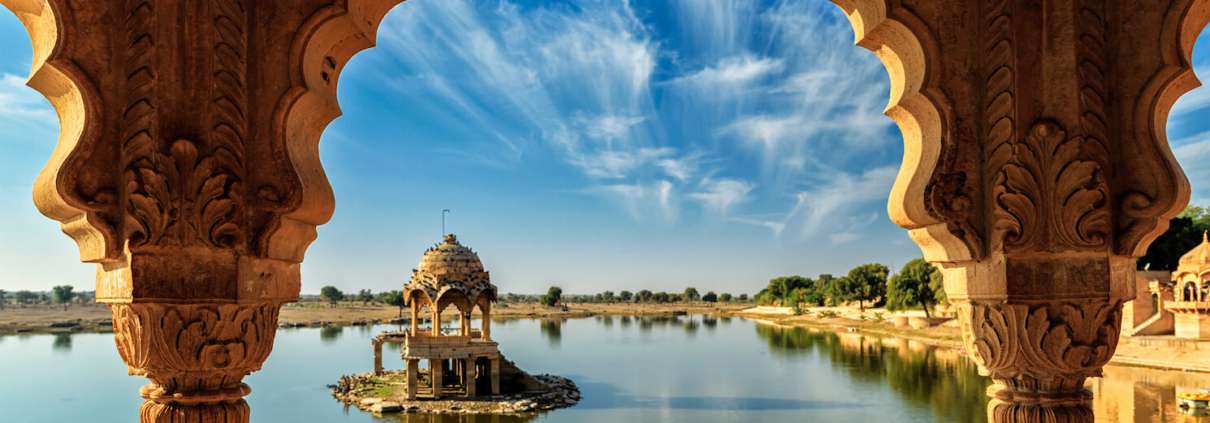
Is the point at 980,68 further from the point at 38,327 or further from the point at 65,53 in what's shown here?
the point at 38,327

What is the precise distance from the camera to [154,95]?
98.5 inches

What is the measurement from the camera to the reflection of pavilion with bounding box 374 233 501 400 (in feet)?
76.5

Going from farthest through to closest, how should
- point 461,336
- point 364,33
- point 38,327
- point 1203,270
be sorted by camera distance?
1. point 38,327
2. point 1203,270
3. point 461,336
4. point 364,33

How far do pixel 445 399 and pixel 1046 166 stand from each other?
74.7ft

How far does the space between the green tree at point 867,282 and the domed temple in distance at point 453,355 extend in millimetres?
46465

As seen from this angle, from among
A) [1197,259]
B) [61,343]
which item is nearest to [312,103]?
[1197,259]

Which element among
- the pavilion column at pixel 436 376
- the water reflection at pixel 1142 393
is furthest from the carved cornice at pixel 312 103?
the pavilion column at pixel 436 376

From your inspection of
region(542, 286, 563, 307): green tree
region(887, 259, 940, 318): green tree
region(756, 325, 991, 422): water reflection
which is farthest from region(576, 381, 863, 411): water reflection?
region(542, 286, 563, 307): green tree

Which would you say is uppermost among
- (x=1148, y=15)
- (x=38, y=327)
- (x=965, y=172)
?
(x=1148, y=15)

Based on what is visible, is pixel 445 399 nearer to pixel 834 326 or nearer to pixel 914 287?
pixel 914 287

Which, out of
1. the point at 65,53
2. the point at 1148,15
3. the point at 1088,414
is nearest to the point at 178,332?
the point at 65,53

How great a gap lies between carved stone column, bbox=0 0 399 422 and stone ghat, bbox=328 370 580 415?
66.9 feet

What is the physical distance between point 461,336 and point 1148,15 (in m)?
22.4

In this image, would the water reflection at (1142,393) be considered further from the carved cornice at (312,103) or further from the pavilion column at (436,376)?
the carved cornice at (312,103)
